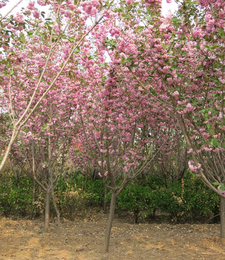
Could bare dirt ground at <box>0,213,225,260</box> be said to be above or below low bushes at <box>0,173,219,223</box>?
below

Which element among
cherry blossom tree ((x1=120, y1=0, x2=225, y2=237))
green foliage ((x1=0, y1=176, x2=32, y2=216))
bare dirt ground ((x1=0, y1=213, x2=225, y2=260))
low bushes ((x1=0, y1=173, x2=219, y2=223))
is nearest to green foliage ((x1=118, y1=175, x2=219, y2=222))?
low bushes ((x1=0, y1=173, x2=219, y2=223))

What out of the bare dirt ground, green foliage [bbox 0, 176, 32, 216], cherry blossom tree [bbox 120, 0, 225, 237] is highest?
cherry blossom tree [bbox 120, 0, 225, 237]

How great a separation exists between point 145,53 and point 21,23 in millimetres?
1786

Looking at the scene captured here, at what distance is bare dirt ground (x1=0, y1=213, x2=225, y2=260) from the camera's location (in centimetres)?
528

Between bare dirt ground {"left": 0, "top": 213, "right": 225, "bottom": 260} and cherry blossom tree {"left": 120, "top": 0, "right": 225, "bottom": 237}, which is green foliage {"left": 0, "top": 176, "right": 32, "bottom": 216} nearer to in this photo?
bare dirt ground {"left": 0, "top": 213, "right": 225, "bottom": 260}

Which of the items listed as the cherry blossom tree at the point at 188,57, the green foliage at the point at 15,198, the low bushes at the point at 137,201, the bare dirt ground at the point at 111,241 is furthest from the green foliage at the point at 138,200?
the cherry blossom tree at the point at 188,57

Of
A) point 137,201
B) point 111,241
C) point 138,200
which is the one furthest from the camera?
point 138,200

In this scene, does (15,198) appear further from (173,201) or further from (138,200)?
(173,201)


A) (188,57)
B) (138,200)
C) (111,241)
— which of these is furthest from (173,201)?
(188,57)

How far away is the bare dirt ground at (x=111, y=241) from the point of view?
17.3 feet

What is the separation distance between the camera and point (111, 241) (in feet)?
20.0

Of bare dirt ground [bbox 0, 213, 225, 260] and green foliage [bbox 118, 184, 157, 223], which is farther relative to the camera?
green foliage [bbox 118, 184, 157, 223]

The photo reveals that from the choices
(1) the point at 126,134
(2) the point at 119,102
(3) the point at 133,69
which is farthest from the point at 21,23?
(1) the point at 126,134

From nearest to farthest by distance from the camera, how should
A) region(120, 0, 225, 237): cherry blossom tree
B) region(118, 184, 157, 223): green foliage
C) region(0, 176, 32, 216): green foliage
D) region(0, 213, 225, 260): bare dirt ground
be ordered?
region(120, 0, 225, 237): cherry blossom tree → region(0, 213, 225, 260): bare dirt ground → region(118, 184, 157, 223): green foliage → region(0, 176, 32, 216): green foliage
